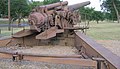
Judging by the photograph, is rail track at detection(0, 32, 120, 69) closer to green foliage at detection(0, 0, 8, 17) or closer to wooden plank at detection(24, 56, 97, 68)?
wooden plank at detection(24, 56, 97, 68)

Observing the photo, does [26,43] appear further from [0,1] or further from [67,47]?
[0,1]

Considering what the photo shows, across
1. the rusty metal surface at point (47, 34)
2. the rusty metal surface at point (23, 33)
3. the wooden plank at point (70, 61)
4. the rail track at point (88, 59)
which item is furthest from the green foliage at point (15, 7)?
the wooden plank at point (70, 61)

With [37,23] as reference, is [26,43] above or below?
below

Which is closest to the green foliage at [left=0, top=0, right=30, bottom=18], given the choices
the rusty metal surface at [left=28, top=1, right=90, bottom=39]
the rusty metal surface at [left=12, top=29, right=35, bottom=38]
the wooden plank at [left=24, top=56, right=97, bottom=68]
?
the rusty metal surface at [left=28, top=1, right=90, bottom=39]

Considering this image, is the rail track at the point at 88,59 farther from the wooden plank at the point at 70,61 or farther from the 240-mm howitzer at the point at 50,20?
the 240-mm howitzer at the point at 50,20

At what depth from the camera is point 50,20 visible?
8359mm

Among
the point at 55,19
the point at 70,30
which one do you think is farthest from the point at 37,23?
the point at 70,30

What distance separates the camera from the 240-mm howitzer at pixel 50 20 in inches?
306

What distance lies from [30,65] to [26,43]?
2265 millimetres

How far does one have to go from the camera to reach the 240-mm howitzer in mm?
7770

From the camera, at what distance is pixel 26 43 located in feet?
28.2

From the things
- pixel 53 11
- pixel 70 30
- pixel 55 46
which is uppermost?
pixel 53 11

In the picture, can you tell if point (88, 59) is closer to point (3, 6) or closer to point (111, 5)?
point (3, 6)

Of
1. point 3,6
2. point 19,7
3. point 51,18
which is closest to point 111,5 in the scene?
point 19,7
